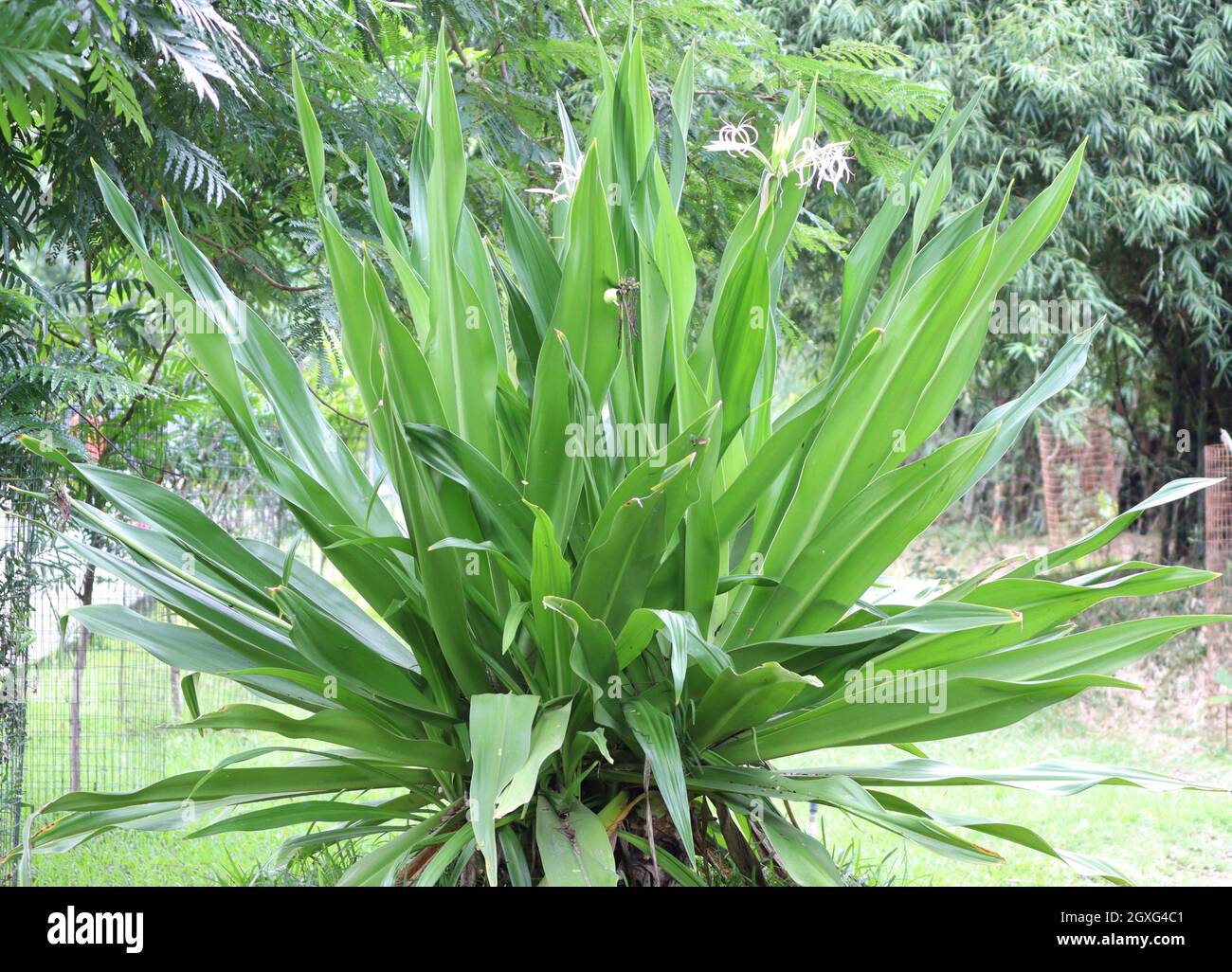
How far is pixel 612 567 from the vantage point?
3.42 feet

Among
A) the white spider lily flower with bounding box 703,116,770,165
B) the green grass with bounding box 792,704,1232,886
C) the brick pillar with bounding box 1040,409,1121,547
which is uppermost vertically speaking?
the brick pillar with bounding box 1040,409,1121,547

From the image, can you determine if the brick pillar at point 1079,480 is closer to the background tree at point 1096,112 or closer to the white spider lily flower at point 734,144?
the background tree at point 1096,112

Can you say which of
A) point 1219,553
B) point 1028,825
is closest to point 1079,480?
point 1219,553

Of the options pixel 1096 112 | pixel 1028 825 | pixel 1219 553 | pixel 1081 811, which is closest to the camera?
pixel 1028 825

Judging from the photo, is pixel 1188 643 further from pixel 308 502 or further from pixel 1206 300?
pixel 308 502

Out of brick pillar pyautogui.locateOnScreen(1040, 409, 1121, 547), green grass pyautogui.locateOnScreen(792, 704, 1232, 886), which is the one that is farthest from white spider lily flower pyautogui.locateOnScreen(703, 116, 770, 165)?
brick pillar pyautogui.locateOnScreen(1040, 409, 1121, 547)

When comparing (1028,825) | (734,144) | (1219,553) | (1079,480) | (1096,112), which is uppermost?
(1096,112)

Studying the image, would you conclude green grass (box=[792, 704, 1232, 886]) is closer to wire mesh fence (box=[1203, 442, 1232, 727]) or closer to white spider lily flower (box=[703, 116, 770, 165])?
wire mesh fence (box=[1203, 442, 1232, 727])

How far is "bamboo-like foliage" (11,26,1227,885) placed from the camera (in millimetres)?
1023

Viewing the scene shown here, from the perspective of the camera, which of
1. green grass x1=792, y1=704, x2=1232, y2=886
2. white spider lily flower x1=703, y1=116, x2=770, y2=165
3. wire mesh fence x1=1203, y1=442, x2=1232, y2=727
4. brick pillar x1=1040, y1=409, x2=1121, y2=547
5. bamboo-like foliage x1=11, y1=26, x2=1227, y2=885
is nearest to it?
bamboo-like foliage x1=11, y1=26, x2=1227, y2=885

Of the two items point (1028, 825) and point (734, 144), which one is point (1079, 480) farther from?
point (734, 144)

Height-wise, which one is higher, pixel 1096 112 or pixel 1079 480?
pixel 1096 112
